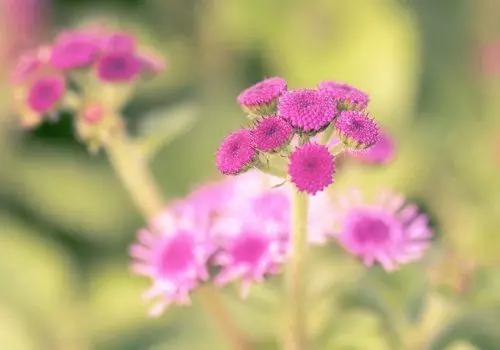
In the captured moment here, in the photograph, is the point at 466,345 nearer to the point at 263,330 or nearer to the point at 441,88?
the point at 263,330

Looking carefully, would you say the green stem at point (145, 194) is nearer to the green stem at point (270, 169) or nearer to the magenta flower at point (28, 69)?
the magenta flower at point (28, 69)

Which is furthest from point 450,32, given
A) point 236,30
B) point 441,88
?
point 236,30

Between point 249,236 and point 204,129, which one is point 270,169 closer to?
point 249,236

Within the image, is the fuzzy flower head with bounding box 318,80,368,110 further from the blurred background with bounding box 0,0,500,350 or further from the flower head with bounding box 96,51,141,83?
the blurred background with bounding box 0,0,500,350

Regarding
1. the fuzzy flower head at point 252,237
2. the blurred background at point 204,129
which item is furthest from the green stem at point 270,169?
the blurred background at point 204,129

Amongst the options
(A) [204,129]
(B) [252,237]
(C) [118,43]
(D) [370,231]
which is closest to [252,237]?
(B) [252,237]
